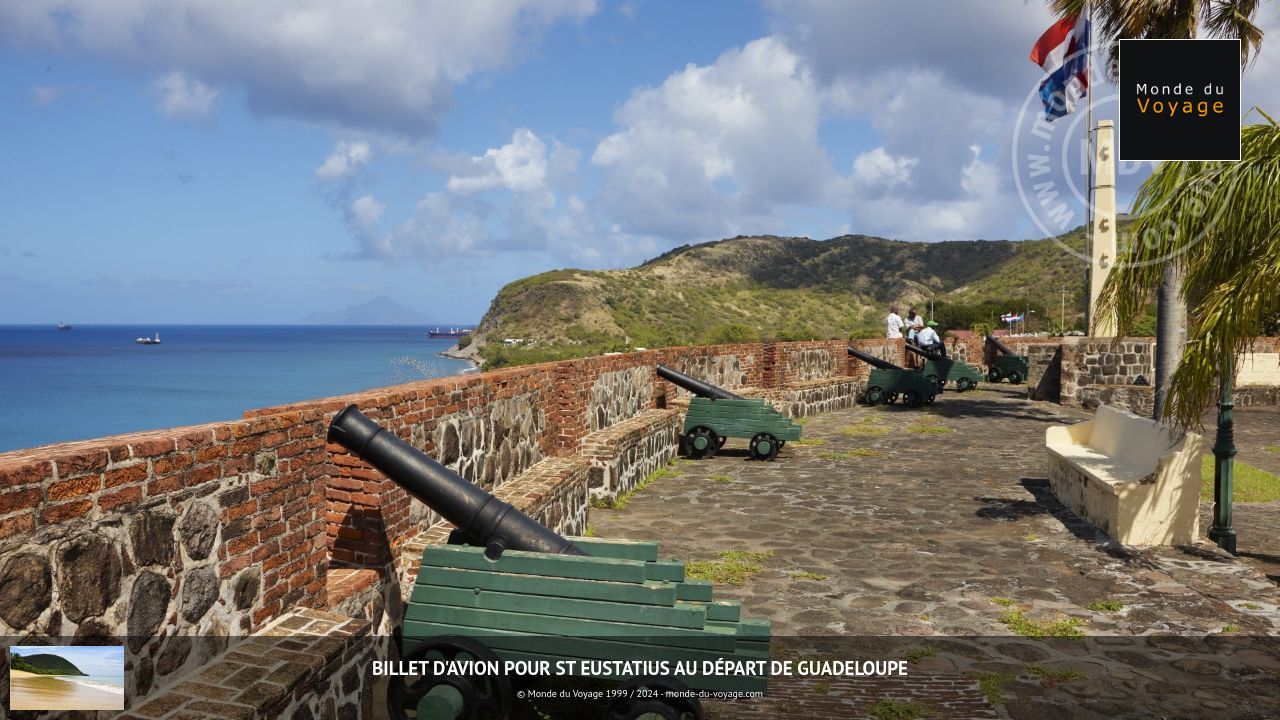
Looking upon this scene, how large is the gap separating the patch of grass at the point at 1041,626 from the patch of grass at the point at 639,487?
453 cm

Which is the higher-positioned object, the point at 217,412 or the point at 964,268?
the point at 964,268

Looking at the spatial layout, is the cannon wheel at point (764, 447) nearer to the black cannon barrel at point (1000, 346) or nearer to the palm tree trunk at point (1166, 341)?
the palm tree trunk at point (1166, 341)

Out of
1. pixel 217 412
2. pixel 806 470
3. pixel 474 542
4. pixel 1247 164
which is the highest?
pixel 1247 164

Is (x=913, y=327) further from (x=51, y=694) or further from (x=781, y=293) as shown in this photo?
(x=781, y=293)

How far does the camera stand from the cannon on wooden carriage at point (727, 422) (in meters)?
12.3

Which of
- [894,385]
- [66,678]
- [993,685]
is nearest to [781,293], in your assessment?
[894,385]

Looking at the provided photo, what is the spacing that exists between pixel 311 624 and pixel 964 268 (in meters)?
97.6

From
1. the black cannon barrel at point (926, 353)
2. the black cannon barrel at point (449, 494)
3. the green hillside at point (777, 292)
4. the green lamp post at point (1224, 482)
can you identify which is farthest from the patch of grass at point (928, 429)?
the green hillside at point (777, 292)

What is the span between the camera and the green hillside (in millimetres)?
67812

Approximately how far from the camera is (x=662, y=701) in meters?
3.83

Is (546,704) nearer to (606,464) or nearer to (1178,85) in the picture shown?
(606,464)

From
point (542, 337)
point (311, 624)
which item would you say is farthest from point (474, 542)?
point (542, 337)

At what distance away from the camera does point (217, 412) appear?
59.2 metres

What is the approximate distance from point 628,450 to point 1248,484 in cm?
770
